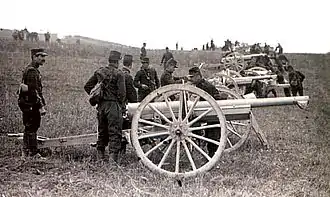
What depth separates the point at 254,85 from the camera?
13.7m

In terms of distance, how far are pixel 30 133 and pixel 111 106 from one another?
1111 mm

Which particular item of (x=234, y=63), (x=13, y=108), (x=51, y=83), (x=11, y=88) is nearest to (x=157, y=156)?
(x=13, y=108)

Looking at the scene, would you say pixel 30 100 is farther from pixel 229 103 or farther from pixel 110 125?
pixel 229 103

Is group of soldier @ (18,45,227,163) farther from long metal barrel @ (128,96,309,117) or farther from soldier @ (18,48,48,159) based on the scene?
long metal barrel @ (128,96,309,117)

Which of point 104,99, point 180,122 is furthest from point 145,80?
point 180,122

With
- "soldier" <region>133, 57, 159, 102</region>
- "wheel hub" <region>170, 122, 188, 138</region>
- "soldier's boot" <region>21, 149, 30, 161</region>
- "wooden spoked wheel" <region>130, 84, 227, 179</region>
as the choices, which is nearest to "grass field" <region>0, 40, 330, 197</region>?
"soldier's boot" <region>21, 149, 30, 161</region>

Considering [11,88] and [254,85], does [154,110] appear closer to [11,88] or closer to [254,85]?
[11,88]

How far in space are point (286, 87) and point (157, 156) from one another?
9.06m

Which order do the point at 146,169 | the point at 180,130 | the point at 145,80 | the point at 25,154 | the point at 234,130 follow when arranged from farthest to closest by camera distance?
1. the point at 145,80
2. the point at 234,130
3. the point at 25,154
4. the point at 146,169
5. the point at 180,130

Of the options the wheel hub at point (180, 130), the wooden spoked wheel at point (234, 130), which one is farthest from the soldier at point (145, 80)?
the wheel hub at point (180, 130)

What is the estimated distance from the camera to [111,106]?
554cm

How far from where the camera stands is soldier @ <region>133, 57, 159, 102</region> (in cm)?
771

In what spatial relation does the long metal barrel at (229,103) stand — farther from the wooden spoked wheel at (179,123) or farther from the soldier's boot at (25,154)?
the soldier's boot at (25,154)

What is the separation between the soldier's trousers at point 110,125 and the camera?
5.48 metres
